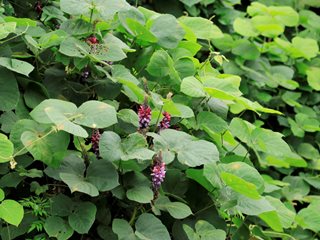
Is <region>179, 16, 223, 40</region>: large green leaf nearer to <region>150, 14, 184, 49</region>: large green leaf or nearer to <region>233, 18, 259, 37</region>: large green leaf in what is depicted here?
<region>150, 14, 184, 49</region>: large green leaf

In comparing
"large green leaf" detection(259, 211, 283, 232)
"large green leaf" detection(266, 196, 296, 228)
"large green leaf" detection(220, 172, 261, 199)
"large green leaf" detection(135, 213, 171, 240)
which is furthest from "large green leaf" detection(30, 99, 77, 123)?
"large green leaf" detection(266, 196, 296, 228)

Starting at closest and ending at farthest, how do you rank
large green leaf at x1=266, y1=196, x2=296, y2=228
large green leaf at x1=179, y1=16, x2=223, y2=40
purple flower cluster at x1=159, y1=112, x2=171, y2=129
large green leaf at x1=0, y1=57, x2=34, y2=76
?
large green leaf at x1=0, y1=57, x2=34, y2=76 < purple flower cluster at x1=159, y1=112, x2=171, y2=129 < large green leaf at x1=266, y1=196, x2=296, y2=228 < large green leaf at x1=179, y1=16, x2=223, y2=40

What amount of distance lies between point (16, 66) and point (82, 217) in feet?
1.51

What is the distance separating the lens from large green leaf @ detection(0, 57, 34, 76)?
163 centimetres

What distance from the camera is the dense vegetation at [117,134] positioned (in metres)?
1.54

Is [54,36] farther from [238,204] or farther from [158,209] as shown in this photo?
[238,204]

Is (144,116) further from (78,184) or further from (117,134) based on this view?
(78,184)

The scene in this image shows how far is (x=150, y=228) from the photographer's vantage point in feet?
5.24

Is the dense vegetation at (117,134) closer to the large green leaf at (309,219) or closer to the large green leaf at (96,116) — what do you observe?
the large green leaf at (96,116)

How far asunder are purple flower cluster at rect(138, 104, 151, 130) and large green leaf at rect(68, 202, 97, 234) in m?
0.25

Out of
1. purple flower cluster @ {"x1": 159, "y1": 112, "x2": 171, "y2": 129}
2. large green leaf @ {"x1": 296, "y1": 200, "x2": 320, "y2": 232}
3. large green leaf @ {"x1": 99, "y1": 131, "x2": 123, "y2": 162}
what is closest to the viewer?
large green leaf @ {"x1": 99, "y1": 131, "x2": 123, "y2": 162}

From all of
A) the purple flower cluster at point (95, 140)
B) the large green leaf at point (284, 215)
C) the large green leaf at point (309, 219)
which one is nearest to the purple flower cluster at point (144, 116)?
the purple flower cluster at point (95, 140)

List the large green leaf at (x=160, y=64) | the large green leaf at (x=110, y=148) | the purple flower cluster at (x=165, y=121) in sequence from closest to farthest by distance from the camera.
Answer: the large green leaf at (x=110, y=148) → the purple flower cluster at (x=165, y=121) → the large green leaf at (x=160, y=64)

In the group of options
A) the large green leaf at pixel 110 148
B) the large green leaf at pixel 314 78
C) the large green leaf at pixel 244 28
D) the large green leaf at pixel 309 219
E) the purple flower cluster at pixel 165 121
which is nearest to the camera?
the large green leaf at pixel 110 148
